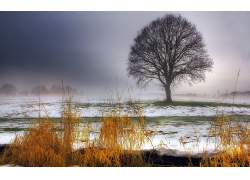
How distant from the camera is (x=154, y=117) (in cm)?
437

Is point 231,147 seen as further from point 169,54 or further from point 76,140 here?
point 169,54

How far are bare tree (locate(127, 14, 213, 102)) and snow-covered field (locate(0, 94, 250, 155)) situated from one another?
423mm

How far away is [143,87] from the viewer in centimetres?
414

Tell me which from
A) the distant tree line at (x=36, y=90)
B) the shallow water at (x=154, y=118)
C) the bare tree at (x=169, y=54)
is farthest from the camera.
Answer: the bare tree at (x=169, y=54)

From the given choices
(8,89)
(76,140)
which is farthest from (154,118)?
(8,89)

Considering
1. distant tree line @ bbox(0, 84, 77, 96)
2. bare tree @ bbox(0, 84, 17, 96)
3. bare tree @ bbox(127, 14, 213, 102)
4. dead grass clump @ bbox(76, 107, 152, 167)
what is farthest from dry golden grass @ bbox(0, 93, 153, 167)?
bare tree @ bbox(127, 14, 213, 102)

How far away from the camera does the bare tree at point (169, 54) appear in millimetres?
4309

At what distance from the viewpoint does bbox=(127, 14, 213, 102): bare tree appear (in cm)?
431

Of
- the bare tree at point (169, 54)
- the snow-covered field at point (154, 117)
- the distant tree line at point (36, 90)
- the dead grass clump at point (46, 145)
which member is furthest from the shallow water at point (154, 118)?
the bare tree at point (169, 54)

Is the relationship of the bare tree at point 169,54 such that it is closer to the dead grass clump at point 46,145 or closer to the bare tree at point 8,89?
the dead grass clump at point 46,145

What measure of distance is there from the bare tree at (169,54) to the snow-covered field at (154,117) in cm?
42

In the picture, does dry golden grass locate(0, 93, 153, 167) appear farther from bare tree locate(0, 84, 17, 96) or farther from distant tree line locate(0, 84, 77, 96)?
bare tree locate(0, 84, 17, 96)
